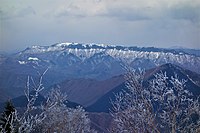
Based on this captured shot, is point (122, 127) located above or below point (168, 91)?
below

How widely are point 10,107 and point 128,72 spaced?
35.4ft

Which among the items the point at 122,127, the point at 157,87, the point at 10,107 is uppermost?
the point at 157,87

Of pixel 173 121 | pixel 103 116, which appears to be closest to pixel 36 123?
pixel 173 121

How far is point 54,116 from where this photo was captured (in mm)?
28344

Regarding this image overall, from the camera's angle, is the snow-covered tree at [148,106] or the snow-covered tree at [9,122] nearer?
the snow-covered tree at [9,122]

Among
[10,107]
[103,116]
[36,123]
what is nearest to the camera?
[36,123]

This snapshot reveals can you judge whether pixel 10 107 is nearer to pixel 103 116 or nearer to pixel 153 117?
pixel 153 117

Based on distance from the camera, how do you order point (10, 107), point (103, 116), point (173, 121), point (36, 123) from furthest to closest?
1. point (103, 116)
2. point (10, 107)
3. point (173, 121)
4. point (36, 123)

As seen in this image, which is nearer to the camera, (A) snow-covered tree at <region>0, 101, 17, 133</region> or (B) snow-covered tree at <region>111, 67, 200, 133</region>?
(A) snow-covered tree at <region>0, 101, 17, 133</region>

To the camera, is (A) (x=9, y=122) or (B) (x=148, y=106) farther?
(B) (x=148, y=106)

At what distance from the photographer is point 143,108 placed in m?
14.3

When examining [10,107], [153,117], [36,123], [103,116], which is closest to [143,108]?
[153,117]

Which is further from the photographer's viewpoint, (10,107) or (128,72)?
(10,107)

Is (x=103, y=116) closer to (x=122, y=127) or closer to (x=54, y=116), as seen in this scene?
(x=54, y=116)
